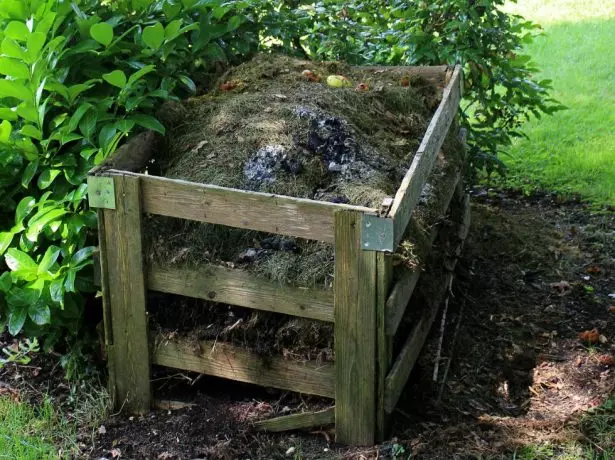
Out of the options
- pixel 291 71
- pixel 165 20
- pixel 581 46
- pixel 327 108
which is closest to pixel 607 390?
pixel 327 108

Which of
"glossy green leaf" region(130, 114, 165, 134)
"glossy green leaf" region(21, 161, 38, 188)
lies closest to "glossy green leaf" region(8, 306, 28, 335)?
"glossy green leaf" region(21, 161, 38, 188)

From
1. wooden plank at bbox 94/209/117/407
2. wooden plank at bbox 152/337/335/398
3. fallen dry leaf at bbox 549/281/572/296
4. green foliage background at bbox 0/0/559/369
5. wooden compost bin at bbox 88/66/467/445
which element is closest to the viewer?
wooden compost bin at bbox 88/66/467/445

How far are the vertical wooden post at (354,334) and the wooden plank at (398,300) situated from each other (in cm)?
7

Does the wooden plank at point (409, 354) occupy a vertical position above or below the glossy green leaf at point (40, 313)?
below

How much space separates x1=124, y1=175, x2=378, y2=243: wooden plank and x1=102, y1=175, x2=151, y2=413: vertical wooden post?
9 cm

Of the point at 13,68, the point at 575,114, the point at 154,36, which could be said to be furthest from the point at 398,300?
the point at 575,114

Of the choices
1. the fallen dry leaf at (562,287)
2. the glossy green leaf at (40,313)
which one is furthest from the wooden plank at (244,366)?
the fallen dry leaf at (562,287)

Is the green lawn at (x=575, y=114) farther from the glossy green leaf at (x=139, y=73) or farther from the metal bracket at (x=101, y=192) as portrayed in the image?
the metal bracket at (x=101, y=192)

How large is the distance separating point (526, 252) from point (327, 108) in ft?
6.68

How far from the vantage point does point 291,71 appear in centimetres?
490

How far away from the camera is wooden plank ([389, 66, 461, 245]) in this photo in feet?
11.0

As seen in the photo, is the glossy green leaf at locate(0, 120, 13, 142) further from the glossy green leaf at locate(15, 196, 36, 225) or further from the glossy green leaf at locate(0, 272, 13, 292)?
the glossy green leaf at locate(0, 272, 13, 292)

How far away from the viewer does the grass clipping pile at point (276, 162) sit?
3.63 meters

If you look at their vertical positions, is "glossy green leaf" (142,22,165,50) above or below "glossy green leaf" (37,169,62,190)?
above
